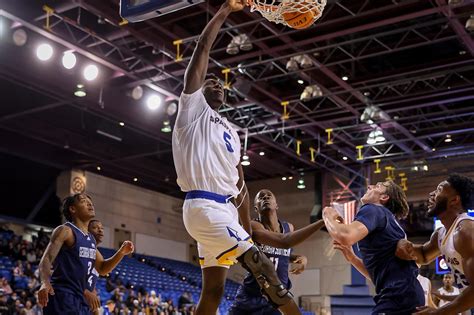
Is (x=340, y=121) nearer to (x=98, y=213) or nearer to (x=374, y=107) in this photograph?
(x=374, y=107)

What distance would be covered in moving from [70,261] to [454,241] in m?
3.53

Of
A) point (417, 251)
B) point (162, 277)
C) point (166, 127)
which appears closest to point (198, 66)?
point (417, 251)

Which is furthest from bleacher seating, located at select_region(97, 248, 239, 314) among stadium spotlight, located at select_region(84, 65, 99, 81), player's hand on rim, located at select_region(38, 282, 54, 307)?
player's hand on rim, located at select_region(38, 282, 54, 307)

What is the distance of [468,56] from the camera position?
57.7 feet

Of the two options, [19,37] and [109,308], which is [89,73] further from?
[109,308]

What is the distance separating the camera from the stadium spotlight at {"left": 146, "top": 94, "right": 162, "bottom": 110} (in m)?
18.8

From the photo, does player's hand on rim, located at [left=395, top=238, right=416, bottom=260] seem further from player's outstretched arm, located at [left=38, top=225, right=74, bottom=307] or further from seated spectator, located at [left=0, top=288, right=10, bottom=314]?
seated spectator, located at [left=0, top=288, right=10, bottom=314]

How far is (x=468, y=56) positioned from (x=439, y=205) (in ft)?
46.5

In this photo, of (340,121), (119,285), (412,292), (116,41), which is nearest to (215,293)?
(412,292)

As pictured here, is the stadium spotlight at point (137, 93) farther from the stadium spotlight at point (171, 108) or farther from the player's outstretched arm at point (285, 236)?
the player's outstretched arm at point (285, 236)

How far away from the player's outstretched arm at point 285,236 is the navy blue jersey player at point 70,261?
5.72ft

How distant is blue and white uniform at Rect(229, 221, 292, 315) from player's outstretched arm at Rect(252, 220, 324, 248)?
0.45 m

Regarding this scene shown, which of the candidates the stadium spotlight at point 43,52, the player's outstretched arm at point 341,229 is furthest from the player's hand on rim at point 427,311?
the stadium spotlight at point 43,52

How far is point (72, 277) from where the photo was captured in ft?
20.1
